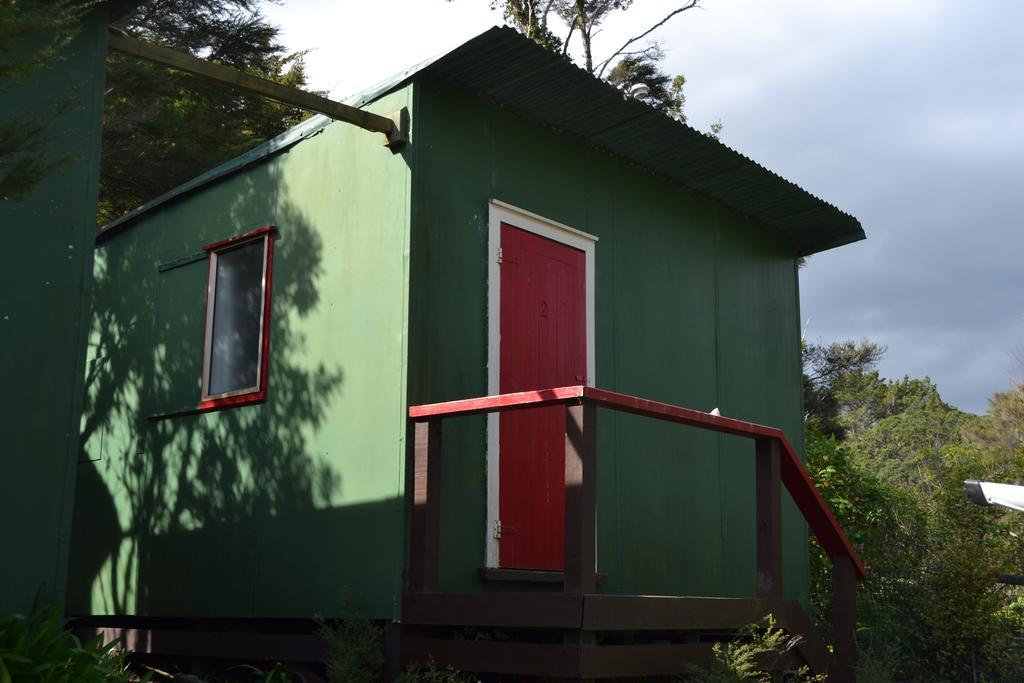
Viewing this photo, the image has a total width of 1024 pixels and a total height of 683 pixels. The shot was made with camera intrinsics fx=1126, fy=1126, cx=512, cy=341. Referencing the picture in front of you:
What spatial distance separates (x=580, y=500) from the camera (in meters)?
5.32

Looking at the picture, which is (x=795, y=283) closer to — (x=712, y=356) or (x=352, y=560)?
(x=712, y=356)

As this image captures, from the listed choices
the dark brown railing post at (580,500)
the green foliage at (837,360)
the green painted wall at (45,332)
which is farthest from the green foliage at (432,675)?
the green foliage at (837,360)

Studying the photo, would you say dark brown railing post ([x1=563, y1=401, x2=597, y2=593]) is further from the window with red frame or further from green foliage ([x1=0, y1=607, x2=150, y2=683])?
the window with red frame

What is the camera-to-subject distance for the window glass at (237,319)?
25.0 ft

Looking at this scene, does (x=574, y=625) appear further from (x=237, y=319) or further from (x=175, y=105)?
(x=175, y=105)

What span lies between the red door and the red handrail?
0.58 meters

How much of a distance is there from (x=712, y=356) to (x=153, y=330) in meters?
4.28

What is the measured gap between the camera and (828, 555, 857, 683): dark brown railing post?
695cm

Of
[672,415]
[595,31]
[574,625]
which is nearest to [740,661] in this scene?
[574,625]

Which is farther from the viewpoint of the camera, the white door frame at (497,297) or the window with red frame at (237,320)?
the window with red frame at (237,320)

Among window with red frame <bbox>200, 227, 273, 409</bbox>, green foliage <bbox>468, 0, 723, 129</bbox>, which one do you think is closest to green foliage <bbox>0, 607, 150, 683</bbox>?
window with red frame <bbox>200, 227, 273, 409</bbox>

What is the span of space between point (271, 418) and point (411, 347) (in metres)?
1.33

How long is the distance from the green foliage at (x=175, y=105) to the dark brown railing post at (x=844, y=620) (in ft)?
34.5

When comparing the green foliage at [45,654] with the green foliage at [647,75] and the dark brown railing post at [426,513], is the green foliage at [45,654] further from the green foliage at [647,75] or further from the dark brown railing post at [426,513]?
the green foliage at [647,75]
